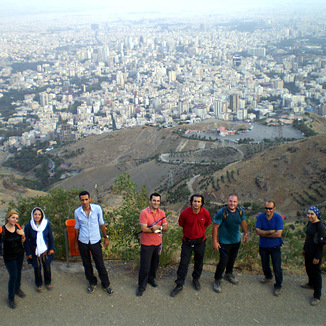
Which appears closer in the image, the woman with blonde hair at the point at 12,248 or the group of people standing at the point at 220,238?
the woman with blonde hair at the point at 12,248

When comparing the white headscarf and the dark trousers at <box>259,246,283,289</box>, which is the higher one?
the white headscarf

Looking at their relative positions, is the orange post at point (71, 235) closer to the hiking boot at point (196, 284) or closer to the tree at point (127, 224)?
the tree at point (127, 224)

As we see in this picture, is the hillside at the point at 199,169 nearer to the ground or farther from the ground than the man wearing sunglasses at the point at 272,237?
nearer to the ground

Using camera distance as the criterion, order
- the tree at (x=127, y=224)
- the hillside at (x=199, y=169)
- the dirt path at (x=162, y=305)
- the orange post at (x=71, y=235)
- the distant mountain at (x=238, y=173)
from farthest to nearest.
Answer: the hillside at (x=199, y=169)
the distant mountain at (x=238, y=173)
the tree at (x=127, y=224)
the orange post at (x=71, y=235)
the dirt path at (x=162, y=305)

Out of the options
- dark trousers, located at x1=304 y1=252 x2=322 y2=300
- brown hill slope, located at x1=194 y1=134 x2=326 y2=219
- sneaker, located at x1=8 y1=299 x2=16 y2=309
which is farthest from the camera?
brown hill slope, located at x1=194 y1=134 x2=326 y2=219

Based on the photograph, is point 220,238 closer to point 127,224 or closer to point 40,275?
point 127,224

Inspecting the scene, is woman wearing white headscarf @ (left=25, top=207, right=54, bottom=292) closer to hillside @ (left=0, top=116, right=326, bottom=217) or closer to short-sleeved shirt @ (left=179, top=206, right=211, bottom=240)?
short-sleeved shirt @ (left=179, top=206, right=211, bottom=240)

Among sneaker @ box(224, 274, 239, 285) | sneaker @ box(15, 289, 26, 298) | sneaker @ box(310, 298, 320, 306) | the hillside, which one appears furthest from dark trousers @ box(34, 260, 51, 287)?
the hillside

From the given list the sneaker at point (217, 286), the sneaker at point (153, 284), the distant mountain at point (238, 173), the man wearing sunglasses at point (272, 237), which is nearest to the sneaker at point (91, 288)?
the sneaker at point (153, 284)
